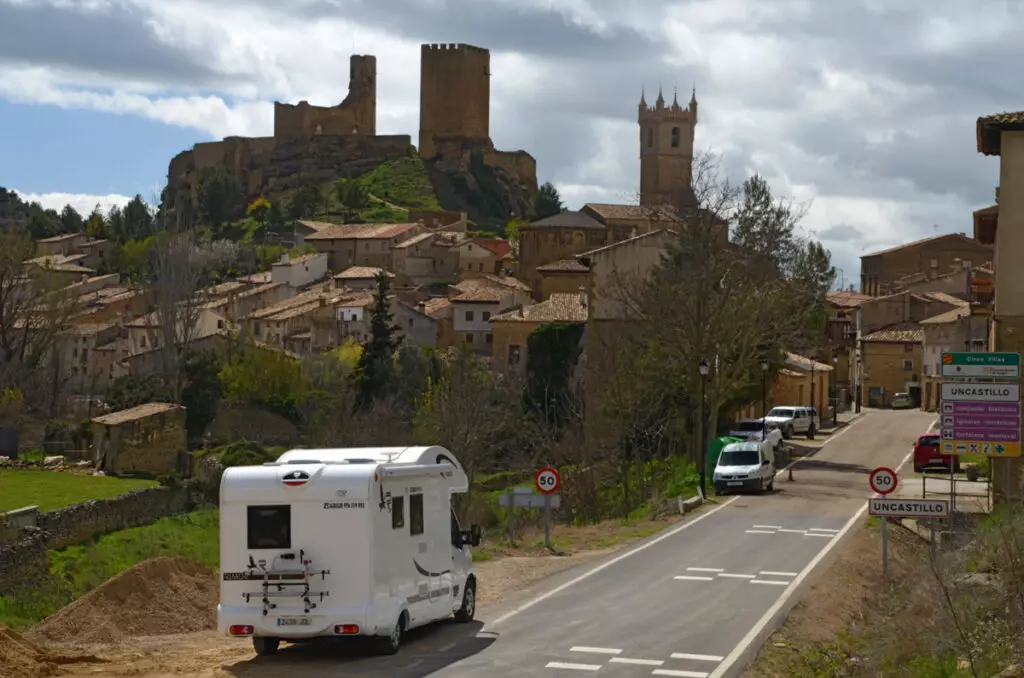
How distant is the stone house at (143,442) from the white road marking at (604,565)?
25236mm

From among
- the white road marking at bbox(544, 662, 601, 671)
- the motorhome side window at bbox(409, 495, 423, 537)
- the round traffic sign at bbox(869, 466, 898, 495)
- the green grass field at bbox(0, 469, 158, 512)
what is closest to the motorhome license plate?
the motorhome side window at bbox(409, 495, 423, 537)

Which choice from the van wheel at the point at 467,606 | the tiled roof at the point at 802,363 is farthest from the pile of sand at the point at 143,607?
the tiled roof at the point at 802,363

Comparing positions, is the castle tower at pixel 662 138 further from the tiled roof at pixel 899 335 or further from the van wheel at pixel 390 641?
the van wheel at pixel 390 641

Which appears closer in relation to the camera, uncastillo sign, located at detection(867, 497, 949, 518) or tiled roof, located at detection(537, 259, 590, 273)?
uncastillo sign, located at detection(867, 497, 949, 518)

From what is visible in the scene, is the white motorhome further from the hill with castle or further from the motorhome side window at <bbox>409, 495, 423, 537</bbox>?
the hill with castle

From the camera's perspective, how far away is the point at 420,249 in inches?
4579

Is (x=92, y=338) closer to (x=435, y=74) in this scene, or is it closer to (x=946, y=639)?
(x=435, y=74)

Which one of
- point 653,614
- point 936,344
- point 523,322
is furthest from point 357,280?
point 653,614

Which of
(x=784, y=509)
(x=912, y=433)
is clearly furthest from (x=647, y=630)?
(x=912, y=433)

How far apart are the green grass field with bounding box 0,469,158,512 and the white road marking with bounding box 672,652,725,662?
25402 mm

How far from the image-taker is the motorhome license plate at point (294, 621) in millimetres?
15938

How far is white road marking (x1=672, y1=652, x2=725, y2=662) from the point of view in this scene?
54.4ft

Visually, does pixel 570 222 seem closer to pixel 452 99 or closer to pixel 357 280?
pixel 357 280

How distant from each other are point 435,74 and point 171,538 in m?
124
